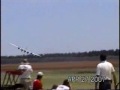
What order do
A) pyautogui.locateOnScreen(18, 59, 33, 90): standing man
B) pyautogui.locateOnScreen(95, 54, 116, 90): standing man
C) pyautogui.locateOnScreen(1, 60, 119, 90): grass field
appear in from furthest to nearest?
pyautogui.locateOnScreen(1, 60, 119, 90): grass field → pyautogui.locateOnScreen(18, 59, 33, 90): standing man → pyautogui.locateOnScreen(95, 54, 116, 90): standing man

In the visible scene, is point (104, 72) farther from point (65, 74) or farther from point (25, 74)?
point (65, 74)

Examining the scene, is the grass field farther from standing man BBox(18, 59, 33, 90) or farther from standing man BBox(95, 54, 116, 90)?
standing man BBox(95, 54, 116, 90)

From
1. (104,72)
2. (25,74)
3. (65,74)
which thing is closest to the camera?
(104,72)

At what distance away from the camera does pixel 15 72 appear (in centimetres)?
1596

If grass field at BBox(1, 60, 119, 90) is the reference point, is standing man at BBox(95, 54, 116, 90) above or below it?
above

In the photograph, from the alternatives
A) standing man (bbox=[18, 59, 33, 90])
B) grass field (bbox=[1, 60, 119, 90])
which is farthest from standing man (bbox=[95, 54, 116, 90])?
standing man (bbox=[18, 59, 33, 90])

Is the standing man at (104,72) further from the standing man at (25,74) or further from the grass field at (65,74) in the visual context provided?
the standing man at (25,74)

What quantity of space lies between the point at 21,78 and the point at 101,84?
4336mm

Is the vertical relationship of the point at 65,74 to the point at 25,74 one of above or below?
below

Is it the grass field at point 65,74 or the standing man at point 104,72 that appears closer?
the standing man at point 104,72

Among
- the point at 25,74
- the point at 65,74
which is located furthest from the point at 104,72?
the point at 65,74

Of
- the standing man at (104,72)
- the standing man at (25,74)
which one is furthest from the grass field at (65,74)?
the standing man at (104,72)

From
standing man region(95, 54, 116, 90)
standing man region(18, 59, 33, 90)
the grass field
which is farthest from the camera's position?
the grass field

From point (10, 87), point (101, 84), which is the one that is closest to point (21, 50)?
point (10, 87)
